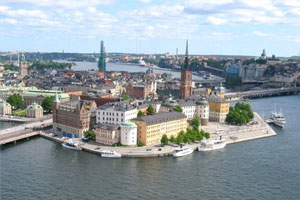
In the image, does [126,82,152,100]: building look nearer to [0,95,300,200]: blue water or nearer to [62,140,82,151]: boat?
[0,95,300,200]: blue water

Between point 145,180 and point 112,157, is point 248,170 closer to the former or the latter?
point 145,180

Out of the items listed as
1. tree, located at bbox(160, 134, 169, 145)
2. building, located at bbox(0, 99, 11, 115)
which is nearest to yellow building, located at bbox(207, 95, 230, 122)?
A: tree, located at bbox(160, 134, 169, 145)

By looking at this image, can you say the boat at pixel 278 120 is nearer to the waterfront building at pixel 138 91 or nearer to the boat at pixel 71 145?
the waterfront building at pixel 138 91

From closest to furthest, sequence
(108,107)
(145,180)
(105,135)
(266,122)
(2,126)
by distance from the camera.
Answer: (145,180) < (105,135) < (108,107) < (2,126) < (266,122)

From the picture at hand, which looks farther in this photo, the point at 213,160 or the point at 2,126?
the point at 2,126

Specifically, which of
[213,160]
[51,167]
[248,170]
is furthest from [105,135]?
[248,170]

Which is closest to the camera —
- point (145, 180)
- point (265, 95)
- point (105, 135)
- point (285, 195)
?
point (285, 195)
